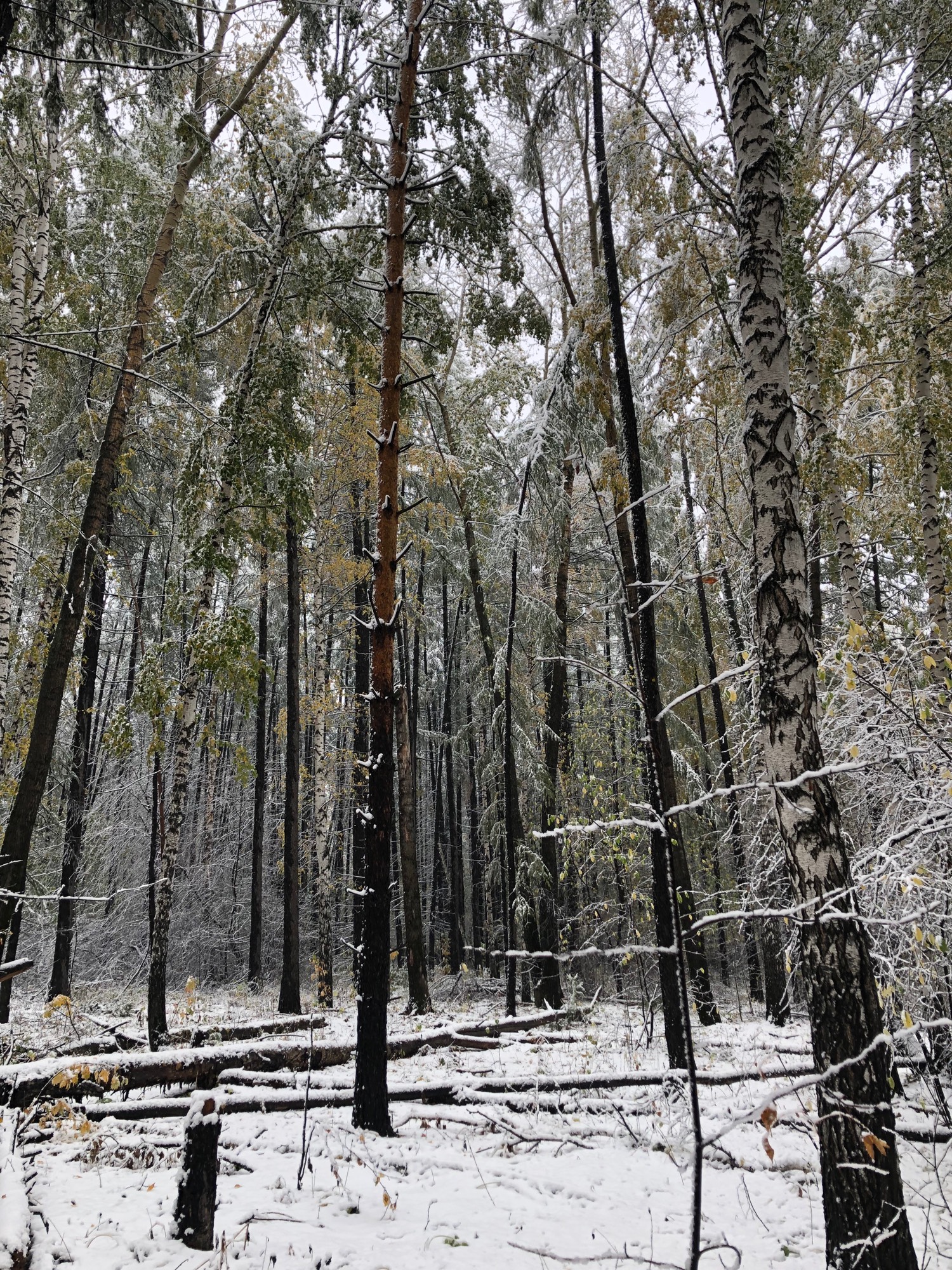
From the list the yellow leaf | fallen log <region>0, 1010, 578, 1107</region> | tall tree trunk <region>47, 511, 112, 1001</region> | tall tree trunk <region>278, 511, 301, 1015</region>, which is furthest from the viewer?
tall tree trunk <region>47, 511, 112, 1001</region>

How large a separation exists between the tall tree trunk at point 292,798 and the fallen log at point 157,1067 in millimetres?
5495

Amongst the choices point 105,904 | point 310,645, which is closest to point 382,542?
point 310,645

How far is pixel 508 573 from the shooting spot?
49.0 feet

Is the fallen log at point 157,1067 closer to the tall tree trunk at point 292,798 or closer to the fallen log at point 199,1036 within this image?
the fallen log at point 199,1036

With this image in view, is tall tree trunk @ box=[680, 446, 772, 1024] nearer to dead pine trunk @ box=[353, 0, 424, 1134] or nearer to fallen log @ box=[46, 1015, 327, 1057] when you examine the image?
dead pine trunk @ box=[353, 0, 424, 1134]

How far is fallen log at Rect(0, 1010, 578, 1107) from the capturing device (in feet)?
15.2

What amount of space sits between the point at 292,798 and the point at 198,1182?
31.0 ft

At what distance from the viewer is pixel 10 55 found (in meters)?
7.64

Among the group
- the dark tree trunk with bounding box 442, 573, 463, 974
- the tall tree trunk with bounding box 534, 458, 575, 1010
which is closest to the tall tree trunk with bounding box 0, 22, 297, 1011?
the tall tree trunk with bounding box 534, 458, 575, 1010

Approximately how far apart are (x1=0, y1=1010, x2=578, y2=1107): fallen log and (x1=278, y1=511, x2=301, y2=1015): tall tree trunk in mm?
5495

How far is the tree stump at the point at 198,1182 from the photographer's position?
326 cm

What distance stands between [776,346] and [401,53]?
203 inches

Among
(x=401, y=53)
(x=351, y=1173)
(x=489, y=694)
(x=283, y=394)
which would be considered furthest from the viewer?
(x=489, y=694)

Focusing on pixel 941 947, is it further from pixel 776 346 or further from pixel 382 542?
pixel 382 542
